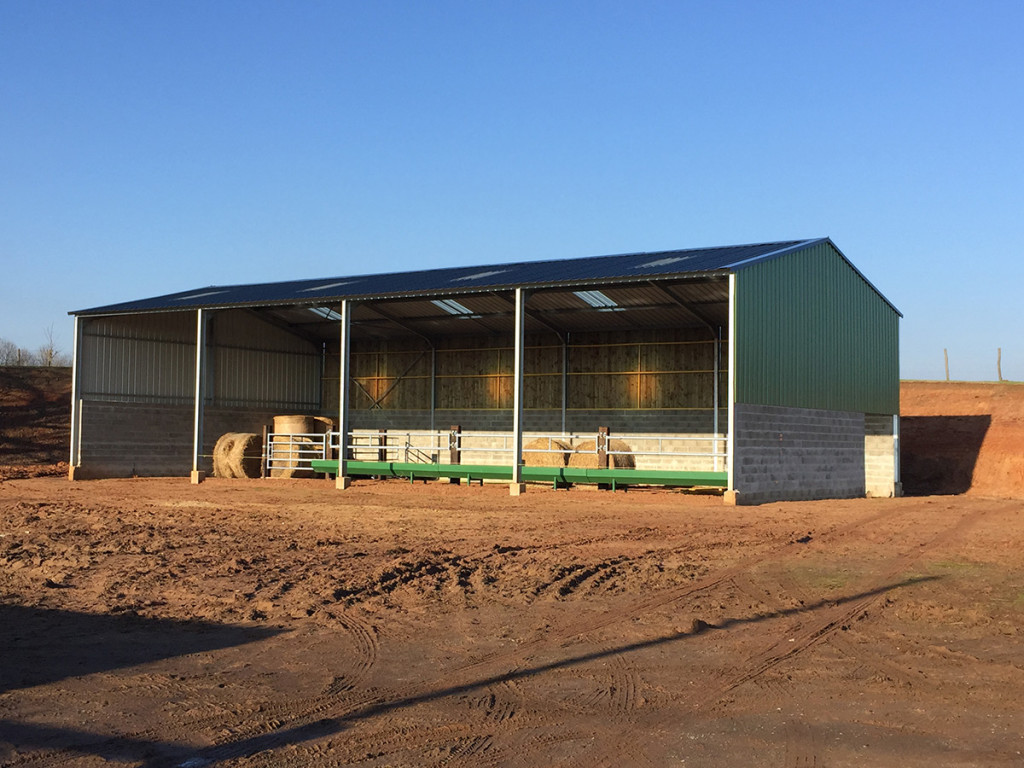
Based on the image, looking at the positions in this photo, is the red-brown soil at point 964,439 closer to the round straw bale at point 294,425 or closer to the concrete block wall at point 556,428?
the concrete block wall at point 556,428

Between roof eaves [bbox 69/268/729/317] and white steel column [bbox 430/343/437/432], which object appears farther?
white steel column [bbox 430/343/437/432]

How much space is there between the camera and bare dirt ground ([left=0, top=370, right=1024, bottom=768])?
6.02m

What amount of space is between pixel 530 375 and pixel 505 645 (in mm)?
26951

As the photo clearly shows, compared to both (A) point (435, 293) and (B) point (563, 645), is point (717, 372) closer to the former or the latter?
(A) point (435, 293)

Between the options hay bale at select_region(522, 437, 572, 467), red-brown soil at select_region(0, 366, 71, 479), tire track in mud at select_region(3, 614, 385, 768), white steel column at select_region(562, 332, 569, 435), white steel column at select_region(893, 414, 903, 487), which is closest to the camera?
tire track in mud at select_region(3, 614, 385, 768)

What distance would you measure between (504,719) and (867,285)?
26849mm

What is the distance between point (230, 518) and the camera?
18.9 meters

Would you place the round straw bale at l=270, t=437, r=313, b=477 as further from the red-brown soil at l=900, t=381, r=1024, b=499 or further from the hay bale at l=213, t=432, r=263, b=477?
the red-brown soil at l=900, t=381, r=1024, b=499

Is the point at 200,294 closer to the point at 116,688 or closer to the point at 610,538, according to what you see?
the point at 610,538

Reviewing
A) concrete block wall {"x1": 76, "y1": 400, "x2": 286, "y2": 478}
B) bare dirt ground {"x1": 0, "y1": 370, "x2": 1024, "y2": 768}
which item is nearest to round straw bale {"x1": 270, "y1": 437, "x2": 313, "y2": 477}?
concrete block wall {"x1": 76, "y1": 400, "x2": 286, "y2": 478}

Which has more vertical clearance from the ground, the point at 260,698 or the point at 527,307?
the point at 527,307

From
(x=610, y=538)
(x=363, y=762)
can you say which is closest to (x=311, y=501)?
(x=610, y=538)

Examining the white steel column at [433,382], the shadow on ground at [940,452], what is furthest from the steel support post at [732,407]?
the white steel column at [433,382]

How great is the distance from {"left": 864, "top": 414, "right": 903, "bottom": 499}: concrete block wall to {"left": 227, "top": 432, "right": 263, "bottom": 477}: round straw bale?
18.4 meters
